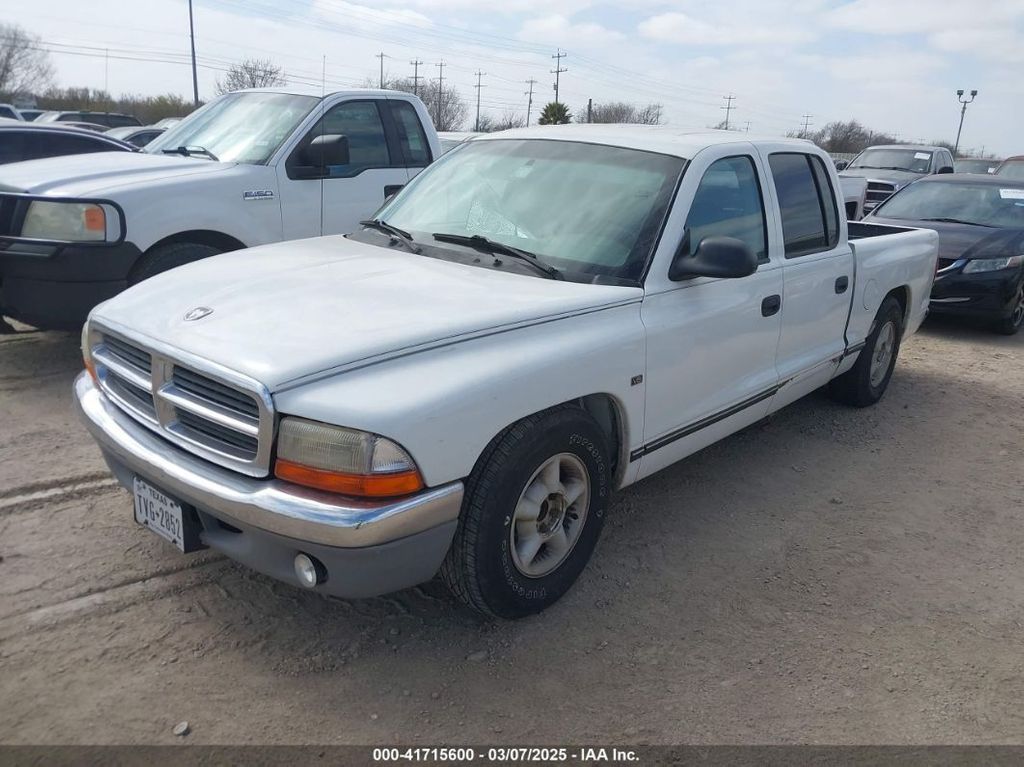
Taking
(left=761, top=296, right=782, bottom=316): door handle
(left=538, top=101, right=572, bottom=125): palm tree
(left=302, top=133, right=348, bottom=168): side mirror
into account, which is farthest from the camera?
(left=538, top=101, right=572, bottom=125): palm tree

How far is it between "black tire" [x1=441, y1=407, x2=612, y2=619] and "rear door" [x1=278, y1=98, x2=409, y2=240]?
3829 mm

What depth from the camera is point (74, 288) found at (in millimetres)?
5090

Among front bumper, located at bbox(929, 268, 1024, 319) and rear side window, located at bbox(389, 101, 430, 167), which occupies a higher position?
rear side window, located at bbox(389, 101, 430, 167)

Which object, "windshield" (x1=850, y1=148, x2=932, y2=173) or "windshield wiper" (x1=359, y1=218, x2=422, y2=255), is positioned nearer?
"windshield wiper" (x1=359, y1=218, x2=422, y2=255)

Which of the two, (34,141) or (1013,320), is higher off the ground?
(34,141)

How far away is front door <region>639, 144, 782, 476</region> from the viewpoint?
349 cm

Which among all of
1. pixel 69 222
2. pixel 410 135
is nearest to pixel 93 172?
pixel 69 222

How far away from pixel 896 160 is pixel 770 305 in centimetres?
1451

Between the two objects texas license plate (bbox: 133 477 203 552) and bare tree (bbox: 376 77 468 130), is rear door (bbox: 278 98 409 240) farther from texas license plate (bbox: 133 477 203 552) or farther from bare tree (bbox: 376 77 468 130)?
bare tree (bbox: 376 77 468 130)

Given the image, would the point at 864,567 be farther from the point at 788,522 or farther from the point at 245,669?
the point at 245,669

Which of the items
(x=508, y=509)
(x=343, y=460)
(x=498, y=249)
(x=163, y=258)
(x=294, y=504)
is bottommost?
(x=508, y=509)

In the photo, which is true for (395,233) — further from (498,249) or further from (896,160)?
(896,160)

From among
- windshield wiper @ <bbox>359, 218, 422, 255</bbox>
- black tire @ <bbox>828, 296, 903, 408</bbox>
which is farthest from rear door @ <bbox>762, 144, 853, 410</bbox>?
windshield wiper @ <bbox>359, 218, 422, 255</bbox>

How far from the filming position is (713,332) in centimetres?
371
